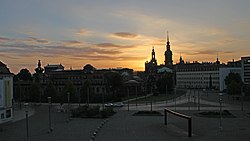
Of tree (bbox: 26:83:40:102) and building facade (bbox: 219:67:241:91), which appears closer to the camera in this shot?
tree (bbox: 26:83:40:102)

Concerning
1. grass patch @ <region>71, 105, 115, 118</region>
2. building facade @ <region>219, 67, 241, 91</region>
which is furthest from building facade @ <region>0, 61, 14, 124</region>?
building facade @ <region>219, 67, 241, 91</region>

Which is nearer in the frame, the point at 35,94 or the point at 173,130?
the point at 173,130

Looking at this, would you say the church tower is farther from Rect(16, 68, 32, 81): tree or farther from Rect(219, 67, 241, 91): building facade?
Rect(16, 68, 32, 81): tree

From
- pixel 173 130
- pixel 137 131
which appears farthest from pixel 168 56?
pixel 137 131

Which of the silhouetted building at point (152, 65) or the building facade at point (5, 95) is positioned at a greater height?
the silhouetted building at point (152, 65)

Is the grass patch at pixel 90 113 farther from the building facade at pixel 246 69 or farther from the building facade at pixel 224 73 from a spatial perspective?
the building facade at pixel 224 73

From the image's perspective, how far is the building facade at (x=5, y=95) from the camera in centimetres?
3938

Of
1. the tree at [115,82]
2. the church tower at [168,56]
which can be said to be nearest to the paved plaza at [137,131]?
the tree at [115,82]

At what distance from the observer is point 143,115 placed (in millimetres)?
44906

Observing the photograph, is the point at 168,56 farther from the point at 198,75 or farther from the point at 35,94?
the point at 35,94

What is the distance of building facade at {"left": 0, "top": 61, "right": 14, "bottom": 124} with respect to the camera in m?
39.4

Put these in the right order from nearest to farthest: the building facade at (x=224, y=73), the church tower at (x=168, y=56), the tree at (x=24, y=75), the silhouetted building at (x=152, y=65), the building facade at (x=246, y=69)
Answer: the building facade at (x=246, y=69), the building facade at (x=224, y=73), the tree at (x=24, y=75), the silhouetted building at (x=152, y=65), the church tower at (x=168, y=56)

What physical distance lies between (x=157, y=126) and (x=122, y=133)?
5903 millimetres

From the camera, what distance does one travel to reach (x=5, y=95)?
40.4 metres
